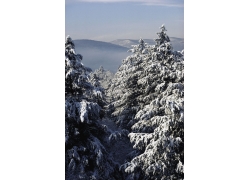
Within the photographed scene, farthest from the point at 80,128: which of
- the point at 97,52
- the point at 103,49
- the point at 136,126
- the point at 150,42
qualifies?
the point at 150,42

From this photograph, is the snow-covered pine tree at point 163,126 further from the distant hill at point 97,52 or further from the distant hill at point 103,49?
the distant hill at point 97,52

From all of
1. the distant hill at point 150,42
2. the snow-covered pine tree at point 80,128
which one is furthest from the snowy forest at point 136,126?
the distant hill at point 150,42

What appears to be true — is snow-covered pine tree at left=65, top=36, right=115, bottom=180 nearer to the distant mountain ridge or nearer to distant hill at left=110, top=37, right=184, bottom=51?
the distant mountain ridge

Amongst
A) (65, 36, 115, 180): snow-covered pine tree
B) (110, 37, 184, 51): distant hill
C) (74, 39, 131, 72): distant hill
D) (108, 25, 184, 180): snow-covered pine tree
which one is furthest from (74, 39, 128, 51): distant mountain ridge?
(108, 25, 184, 180): snow-covered pine tree

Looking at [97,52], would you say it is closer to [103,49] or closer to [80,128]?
[103,49]
